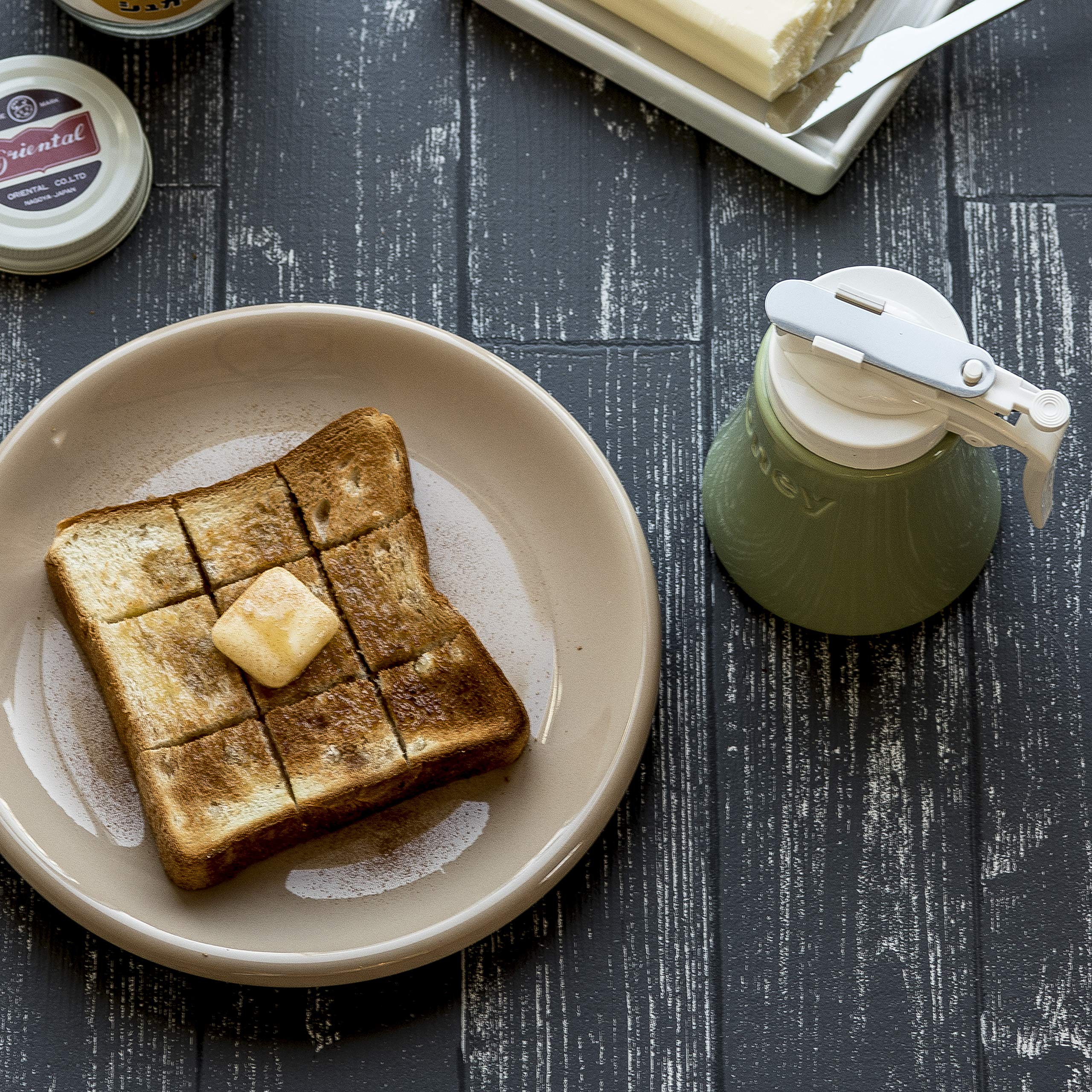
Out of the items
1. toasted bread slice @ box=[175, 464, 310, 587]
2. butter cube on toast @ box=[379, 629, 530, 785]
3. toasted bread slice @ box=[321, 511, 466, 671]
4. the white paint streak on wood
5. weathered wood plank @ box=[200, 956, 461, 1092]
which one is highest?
the white paint streak on wood

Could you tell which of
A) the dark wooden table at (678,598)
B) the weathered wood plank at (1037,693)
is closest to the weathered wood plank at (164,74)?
the dark wooden table at (678,598)

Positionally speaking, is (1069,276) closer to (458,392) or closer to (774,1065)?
(458,392)

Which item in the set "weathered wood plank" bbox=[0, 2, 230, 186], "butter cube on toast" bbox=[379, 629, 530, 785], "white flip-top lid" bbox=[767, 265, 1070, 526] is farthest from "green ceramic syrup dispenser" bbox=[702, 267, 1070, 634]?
"weathered wood plank" bbox=[0, 2, 230, 186]

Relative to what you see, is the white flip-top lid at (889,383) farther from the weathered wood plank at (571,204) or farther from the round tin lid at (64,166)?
the round tin lid at (64,166)

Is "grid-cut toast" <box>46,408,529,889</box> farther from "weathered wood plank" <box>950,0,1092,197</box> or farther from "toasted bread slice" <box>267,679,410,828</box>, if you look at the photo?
"weathered wood plank" <box>950,0,1092,197</box>

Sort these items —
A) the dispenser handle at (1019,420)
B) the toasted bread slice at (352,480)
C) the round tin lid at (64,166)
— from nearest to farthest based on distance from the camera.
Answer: the dispenser handle at (1019,420) < the toasted bread slice at (352,480) < the round tin lid at (64,166)

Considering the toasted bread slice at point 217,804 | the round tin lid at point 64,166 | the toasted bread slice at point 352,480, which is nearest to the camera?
the toasted bread slice at point 217,804

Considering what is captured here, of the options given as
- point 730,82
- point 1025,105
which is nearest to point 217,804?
point 730,82
